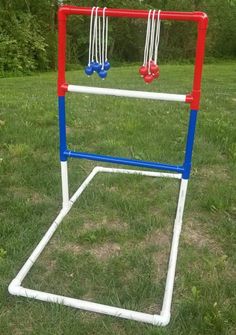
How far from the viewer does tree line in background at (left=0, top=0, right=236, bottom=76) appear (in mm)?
14609

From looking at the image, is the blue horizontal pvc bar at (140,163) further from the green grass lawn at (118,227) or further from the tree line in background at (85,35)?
the tree line in background at (85,35)

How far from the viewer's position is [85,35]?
17172 mm

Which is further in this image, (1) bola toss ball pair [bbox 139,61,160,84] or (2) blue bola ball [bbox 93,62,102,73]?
(2) blue bola ball [bbox 93,62,102,73]

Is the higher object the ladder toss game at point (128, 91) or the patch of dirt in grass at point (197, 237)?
the ladder toss game at point (128, 91)

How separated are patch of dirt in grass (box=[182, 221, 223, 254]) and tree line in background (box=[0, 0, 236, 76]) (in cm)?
1179

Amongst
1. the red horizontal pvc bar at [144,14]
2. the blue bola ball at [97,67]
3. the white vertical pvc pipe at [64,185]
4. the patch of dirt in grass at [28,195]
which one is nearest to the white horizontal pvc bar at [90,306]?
the white vertical pvc pipe at [64,185]

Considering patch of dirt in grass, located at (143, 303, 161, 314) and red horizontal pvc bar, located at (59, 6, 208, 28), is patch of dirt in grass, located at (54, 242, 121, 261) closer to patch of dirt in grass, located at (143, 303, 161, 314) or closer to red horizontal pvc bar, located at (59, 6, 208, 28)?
patch of dirt in grass, located at (143, 303, 161, 314)

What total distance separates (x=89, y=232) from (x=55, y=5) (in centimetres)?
1448

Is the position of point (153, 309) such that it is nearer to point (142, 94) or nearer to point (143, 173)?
point (142, 94)

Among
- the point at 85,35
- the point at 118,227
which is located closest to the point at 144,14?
the point at 118,227

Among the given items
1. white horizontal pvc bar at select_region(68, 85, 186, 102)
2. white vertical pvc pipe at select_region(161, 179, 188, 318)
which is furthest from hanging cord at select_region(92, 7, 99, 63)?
white vertical pvc pipe at select_region(161, 179, 188, 318)

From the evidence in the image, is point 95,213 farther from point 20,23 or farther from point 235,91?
point 20,23

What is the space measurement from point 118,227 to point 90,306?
2.76ft

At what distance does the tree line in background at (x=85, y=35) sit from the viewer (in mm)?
14609
